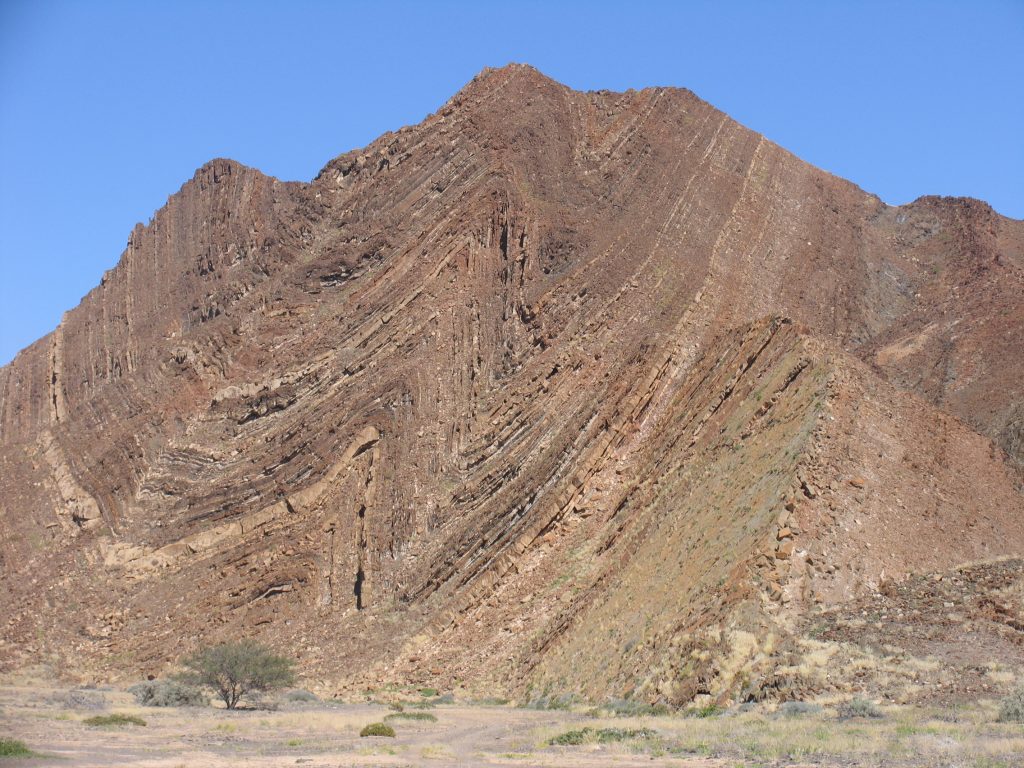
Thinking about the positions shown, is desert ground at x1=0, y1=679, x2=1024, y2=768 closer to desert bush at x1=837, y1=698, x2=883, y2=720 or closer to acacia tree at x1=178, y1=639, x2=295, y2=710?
desert bush at x1=837, y1=698, x2=883, y2=720

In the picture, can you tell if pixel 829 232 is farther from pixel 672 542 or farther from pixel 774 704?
pixel 774 704

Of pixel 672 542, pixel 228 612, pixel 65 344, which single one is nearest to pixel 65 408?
pixel 65 344

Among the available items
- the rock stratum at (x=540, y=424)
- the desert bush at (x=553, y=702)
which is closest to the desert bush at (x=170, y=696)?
the rock stratum at (x=540, y=424)

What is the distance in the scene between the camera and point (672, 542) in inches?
1270

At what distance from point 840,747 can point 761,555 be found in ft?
30.9

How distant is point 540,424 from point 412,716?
50.8 ft

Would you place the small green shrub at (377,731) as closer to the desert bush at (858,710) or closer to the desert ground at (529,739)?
the desert ground at (529,739)

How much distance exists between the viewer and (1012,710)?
62.8 feet

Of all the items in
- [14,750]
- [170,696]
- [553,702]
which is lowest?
[14,750]

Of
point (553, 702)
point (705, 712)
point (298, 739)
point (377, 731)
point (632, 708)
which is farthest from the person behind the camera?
point (553, 702)

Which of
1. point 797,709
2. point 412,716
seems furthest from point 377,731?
point 797,709

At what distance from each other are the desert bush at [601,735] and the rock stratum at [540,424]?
10.9 feet

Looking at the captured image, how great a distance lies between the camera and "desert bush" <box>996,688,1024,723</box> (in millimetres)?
18891

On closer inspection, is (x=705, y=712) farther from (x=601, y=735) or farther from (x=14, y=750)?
(x=14, y=750)
